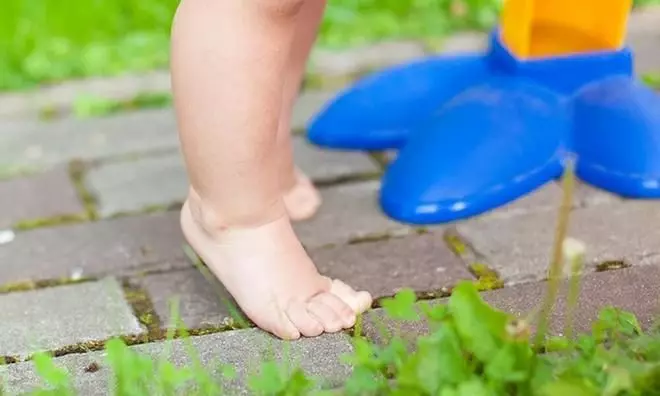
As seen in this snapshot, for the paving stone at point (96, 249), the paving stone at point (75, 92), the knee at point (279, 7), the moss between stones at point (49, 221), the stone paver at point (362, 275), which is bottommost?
the paving stone at point (75, 92)

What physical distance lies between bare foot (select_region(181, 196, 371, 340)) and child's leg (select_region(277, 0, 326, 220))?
0.86 feet

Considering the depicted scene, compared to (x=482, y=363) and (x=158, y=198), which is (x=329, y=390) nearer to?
(x=482, y=363)

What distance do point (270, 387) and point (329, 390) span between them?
0.08 meters

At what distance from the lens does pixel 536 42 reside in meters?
1.97

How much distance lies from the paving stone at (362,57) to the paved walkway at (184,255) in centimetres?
45

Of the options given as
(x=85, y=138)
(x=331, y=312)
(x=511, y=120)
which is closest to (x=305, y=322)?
(x=331, y=312)

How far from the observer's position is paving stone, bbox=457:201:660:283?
1.55 metres

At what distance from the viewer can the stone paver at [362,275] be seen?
1.49 m

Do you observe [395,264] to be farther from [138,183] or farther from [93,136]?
[93,136]

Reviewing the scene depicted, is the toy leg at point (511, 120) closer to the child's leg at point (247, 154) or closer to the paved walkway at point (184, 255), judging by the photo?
the paved walkway at point (184, 255)

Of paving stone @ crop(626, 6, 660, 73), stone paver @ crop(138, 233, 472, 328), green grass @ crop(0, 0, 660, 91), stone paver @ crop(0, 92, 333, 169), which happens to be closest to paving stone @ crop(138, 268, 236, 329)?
stone paver @ crop(138, 233, 472, 328)

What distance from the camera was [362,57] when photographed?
8.46 ft

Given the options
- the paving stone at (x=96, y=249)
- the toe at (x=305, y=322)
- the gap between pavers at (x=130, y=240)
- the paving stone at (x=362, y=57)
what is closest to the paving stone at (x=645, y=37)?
the paving stone at (x=362, y=57)

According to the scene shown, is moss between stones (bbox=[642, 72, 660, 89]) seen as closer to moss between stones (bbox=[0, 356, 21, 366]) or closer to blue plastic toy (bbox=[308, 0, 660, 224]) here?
blue plastic toy (bbox=[308, 0, 660, 224])
